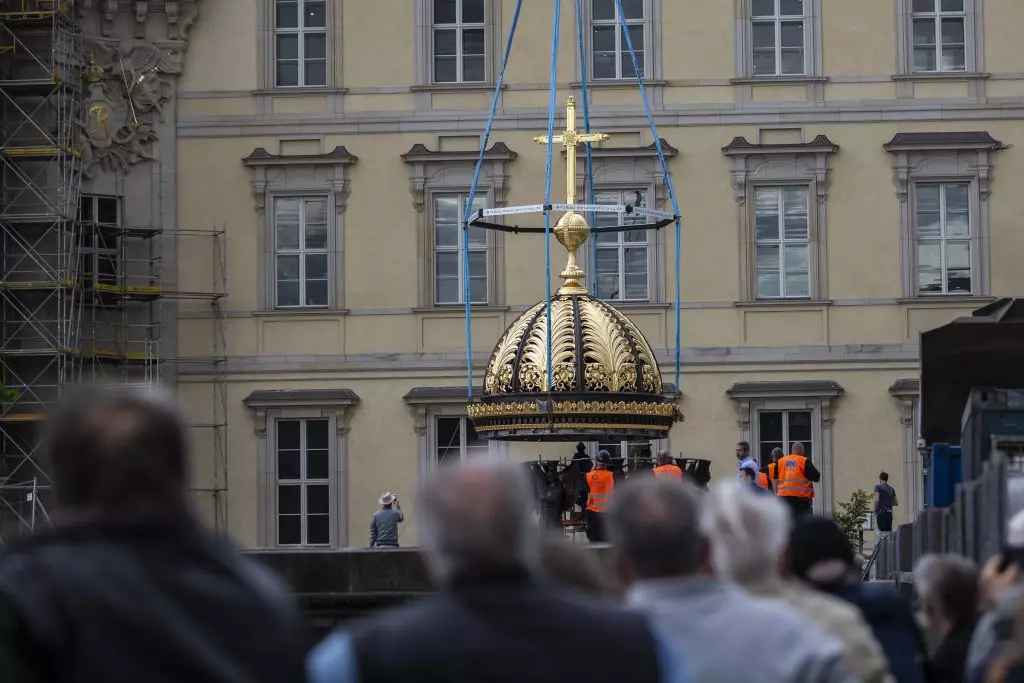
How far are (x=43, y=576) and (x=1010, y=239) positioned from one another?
3049 cm

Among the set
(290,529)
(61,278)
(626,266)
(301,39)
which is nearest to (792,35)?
(626,266)

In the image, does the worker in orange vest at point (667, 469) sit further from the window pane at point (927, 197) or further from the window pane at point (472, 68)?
the window pane at point (472, 68)

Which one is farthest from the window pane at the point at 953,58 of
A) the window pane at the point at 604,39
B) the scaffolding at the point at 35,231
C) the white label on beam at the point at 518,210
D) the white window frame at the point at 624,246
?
the white label on beam at the point at 518,210

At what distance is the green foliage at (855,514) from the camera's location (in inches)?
1184

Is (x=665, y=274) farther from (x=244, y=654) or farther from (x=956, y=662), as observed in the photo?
(x=244, y=654)

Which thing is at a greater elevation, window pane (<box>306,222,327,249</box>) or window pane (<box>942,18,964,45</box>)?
window pane (<box>942,18,964,45</box>)

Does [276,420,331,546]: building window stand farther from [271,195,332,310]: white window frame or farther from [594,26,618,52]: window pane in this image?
[594,26,618,52]: window pane

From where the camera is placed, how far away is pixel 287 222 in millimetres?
33812

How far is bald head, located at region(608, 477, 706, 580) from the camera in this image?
4.57m

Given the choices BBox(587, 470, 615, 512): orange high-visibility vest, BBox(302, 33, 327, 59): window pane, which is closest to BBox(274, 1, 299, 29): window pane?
BBox(302, 33, 327, 59): window pane

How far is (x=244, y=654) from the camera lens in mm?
3748

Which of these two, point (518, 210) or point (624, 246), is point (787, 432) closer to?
point (624, 246)

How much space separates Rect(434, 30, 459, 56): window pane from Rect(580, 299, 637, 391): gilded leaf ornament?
51.1 feet

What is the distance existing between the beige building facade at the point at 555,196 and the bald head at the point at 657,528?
93.0ft
